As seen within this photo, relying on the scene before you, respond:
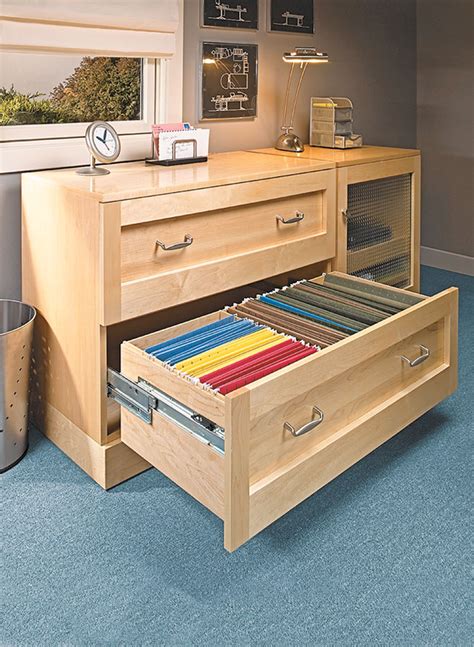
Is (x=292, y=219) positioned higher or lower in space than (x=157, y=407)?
higher

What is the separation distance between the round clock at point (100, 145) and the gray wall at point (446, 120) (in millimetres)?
2385

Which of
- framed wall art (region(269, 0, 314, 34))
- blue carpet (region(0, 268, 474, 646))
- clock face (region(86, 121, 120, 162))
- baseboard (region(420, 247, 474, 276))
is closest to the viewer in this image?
blue carpet (region(0, 268, 474, 646))

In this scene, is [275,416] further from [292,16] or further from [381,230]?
[292,16]

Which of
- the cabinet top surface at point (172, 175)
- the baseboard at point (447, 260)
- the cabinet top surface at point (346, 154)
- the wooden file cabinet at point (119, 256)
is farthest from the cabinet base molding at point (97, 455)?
the baseboard at point (447, 260)

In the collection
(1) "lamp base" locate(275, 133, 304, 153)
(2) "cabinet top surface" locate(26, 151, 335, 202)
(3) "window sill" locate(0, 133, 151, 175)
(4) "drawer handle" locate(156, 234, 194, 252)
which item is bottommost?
(4) "drawer handle" locate(156, 234, 194, 252)

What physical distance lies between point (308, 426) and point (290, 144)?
1.47m

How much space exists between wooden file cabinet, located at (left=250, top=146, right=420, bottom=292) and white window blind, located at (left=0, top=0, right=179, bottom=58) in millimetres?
597

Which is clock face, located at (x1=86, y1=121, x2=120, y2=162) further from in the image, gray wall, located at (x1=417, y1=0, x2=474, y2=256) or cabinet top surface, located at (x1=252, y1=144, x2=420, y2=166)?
gray wall, located at (x1=417, y1=0, x2=474, y2=256)

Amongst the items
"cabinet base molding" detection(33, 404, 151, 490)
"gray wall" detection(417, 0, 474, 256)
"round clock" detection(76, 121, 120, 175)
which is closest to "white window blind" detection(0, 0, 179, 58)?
"round clock" detection(76, 121, 120, 175)

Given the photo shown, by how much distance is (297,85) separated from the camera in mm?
2824

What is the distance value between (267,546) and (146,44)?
1.63 metres

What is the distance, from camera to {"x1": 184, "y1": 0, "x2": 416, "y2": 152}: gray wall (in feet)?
8.30

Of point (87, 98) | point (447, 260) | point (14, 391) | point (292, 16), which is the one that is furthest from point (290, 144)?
point (447, 260)

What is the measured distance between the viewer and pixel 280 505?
4.55 feet
